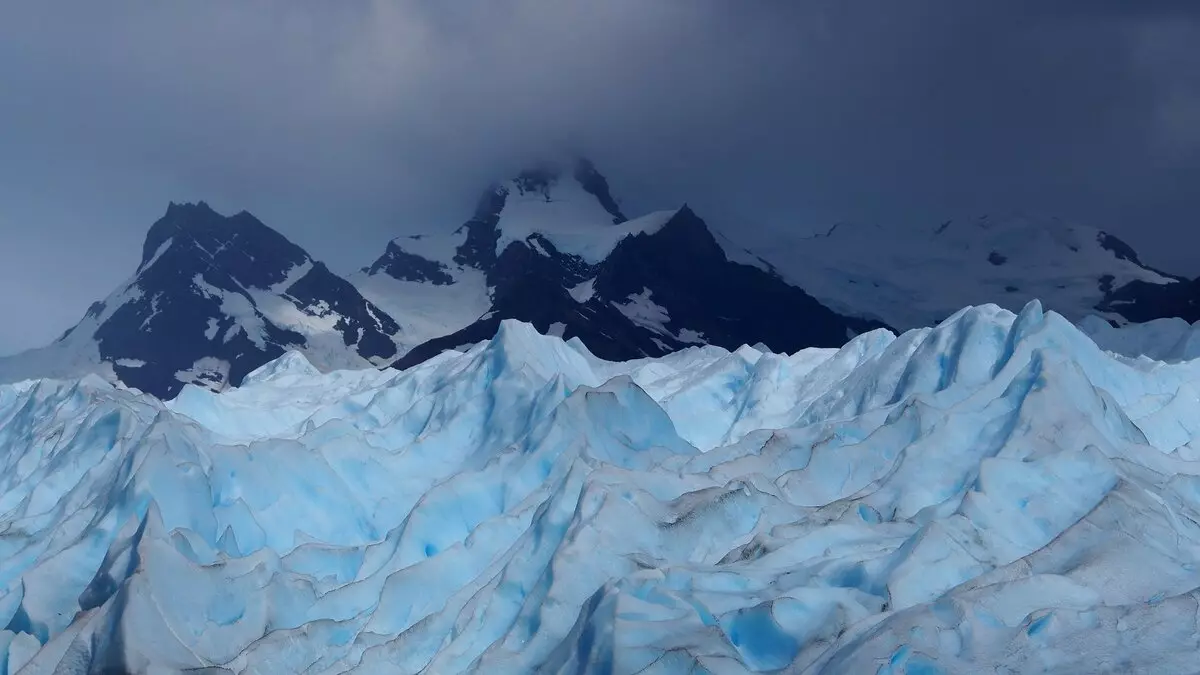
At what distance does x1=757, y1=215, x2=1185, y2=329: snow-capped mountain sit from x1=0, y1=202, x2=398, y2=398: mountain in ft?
211

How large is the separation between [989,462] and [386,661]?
43.1 feet

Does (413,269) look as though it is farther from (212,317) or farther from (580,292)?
(580,292)

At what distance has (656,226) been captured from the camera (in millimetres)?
176750

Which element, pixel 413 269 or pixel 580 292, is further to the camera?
pixel 413 269

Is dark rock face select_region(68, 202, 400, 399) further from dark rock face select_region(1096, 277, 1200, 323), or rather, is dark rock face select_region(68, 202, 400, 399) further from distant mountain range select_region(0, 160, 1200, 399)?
dark rock face select_region(1096, 277, 1200, 323)

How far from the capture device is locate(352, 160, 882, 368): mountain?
145 meters

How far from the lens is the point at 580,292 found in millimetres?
159375

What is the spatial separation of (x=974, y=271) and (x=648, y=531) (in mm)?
160962

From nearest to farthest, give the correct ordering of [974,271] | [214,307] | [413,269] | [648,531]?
[648,531]
[214,307]
[974,271]
[413,269]

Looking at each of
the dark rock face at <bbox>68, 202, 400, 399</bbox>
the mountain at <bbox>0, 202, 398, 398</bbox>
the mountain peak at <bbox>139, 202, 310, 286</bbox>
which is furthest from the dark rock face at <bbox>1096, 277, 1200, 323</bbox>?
the mountain peak at <bbox>139, 202, 310, 286</bbox>

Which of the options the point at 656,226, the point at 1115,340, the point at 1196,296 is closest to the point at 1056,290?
the point at 1196,296

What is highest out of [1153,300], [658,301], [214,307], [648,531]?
[214,307]

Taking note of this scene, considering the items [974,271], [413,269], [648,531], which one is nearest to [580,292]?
[413,269]

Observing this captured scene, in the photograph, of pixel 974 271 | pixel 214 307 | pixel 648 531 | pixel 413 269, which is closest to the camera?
pixel 648 531
